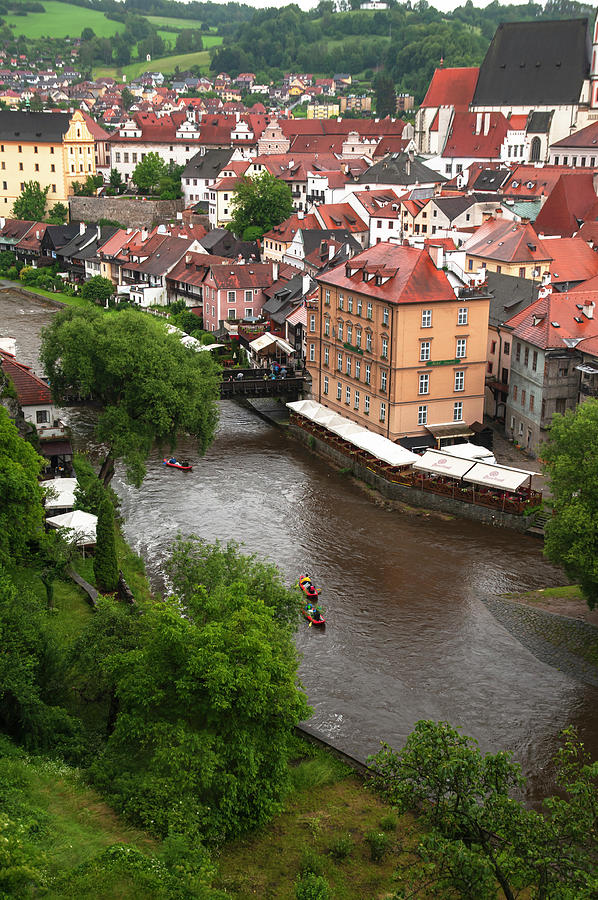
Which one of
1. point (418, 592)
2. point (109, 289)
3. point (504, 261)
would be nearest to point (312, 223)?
point (109, 289)

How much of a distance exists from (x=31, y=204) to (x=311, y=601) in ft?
285

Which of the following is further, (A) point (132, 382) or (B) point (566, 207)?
(B) point (566, 207)

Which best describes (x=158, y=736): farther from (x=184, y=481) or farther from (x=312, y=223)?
(x=312, y=223)

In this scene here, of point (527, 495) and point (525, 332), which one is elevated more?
point (525, 332)

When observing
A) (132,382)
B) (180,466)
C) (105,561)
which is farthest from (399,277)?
(105,561)

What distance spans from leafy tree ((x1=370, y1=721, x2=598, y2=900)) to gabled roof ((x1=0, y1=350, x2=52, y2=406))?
2916 cm

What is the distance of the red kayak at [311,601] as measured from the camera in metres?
31.1

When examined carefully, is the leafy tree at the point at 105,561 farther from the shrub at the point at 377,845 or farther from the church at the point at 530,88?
the church at the point at 530,88

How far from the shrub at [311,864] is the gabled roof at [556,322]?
95.4ft

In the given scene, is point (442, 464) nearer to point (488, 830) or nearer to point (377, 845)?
point (377, 845)

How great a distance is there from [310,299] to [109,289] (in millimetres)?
31157

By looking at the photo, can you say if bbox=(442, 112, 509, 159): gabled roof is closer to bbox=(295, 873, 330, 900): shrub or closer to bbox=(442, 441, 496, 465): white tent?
bbox=(442, 441, 496, 465): white tent

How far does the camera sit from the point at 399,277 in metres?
45.3

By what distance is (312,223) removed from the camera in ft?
273
